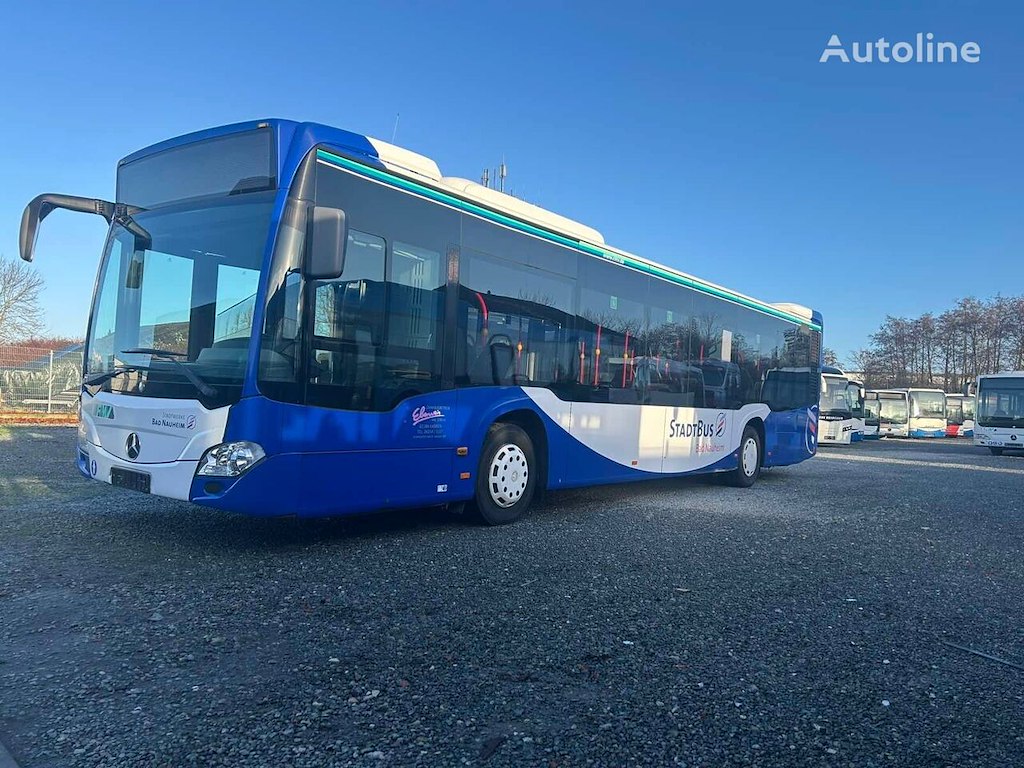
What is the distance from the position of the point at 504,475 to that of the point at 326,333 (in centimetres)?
260

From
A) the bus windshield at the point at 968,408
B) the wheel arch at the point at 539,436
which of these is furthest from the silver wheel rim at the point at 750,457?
the bus windshield at the point at 968,408

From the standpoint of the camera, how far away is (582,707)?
3.28m

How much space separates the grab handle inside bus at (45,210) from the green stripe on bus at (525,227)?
225 centimetres

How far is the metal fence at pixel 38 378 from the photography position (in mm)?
21531

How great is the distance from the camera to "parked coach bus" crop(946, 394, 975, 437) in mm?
45125

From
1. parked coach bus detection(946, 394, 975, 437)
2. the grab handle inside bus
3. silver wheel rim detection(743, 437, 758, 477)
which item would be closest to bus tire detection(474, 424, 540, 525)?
the grab handle inside bus

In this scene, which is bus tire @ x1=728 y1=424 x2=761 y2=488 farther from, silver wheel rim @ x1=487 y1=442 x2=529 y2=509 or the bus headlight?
the bus headlight

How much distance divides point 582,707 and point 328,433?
3.29m

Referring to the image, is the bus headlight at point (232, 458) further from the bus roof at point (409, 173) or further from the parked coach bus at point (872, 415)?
the parked coach bus at point (872, 415)

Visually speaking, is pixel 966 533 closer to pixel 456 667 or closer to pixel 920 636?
pixel 920 636

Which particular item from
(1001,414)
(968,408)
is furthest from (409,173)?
(968,408)

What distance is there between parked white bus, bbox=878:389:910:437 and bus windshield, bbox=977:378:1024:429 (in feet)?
38.8

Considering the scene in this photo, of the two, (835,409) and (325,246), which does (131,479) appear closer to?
(325,246)

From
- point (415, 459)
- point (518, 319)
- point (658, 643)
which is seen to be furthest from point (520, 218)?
point (658, 643)
